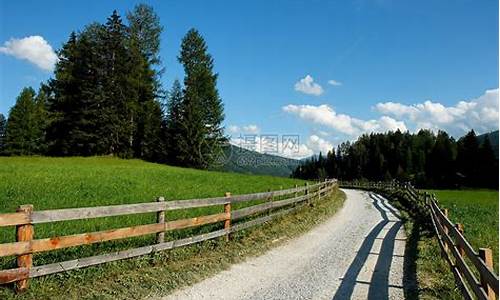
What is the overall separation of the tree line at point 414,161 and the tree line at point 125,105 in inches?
2173

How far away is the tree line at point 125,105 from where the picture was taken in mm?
51281

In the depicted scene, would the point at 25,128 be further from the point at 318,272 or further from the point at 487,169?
the point at 487,169

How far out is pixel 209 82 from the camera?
5634 cm

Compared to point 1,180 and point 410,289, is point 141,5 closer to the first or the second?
point 1,180

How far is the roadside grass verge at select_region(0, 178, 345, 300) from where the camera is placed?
658cm

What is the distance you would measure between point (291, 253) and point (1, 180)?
14.9 metres

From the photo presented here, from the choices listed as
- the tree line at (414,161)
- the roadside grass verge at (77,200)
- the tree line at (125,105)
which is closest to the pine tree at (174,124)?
the tree line at (125,105)

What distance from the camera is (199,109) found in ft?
179

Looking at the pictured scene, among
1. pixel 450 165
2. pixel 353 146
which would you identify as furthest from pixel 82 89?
pixel 353 146

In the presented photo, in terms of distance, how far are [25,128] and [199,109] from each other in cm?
2546

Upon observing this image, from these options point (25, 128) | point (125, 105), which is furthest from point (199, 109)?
point (25, 128)

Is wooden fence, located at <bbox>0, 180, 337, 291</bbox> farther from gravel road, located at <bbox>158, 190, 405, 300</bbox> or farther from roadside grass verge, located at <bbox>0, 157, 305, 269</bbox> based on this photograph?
gravel road, located at <bbox>158, 190, 405, 300</bbox>

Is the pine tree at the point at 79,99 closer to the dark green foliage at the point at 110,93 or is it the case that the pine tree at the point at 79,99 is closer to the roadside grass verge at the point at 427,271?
the dark green foliage at the point at 110,93

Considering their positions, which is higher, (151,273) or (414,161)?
(414,161)
